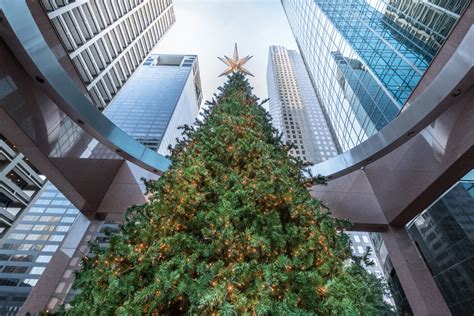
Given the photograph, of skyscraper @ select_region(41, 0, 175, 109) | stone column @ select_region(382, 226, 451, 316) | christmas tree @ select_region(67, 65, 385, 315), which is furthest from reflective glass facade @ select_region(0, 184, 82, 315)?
stone column @ select_region(382, 226, 451, 316)

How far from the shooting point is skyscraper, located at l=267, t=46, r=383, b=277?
72.1 m

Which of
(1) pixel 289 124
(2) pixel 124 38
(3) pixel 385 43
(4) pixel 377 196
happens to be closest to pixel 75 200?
(4) pixel 377 196

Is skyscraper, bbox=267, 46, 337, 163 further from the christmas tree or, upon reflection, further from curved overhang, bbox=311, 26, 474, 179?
the christmas tree

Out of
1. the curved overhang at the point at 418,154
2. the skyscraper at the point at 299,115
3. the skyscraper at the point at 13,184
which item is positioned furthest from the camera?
the skyscraper at the point at 299,115

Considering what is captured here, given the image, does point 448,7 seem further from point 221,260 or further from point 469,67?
point 221,260

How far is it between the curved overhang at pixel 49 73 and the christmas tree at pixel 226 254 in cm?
405

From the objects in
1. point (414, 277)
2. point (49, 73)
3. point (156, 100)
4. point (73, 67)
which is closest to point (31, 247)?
point (156, 100)

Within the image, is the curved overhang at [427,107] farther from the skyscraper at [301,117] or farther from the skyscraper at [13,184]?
the skyscraper at [301,117]

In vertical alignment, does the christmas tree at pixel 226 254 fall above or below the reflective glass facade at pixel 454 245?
below

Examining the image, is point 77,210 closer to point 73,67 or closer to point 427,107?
point 73,67

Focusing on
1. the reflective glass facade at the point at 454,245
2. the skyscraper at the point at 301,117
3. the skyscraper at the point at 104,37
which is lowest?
the reflective glass facade at the point at 454,245

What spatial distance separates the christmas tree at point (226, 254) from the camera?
277 centimetres

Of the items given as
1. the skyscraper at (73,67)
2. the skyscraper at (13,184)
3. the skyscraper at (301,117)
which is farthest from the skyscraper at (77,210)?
the skyscraper at (301,117)

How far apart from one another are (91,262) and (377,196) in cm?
981
